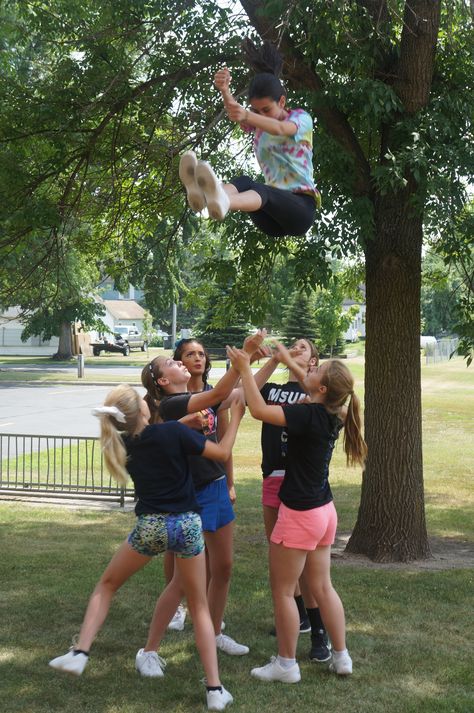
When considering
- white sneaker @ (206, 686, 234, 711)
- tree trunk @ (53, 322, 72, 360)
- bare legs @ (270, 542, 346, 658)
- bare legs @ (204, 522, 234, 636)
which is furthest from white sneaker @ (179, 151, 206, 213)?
tree trunk @ (53, 322, 72, 360)

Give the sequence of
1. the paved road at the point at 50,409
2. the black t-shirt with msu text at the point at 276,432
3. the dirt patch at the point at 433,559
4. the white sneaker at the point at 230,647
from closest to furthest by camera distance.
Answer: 1. the white sneaker at the point at 230,647
2. the black t-shirt with msu text at the point at 276,432
3. the dirt patch at the point at 433,559
4. the paved road at the point at 50,409

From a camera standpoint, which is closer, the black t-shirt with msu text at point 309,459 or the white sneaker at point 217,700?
the white sneaker at point 217,700

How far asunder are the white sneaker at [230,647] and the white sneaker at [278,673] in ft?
1.46

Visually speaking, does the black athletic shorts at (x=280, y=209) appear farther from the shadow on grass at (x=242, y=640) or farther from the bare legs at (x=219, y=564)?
the shadow on grass at (x=242, y=640)

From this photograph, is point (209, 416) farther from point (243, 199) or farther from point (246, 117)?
point (246, 117)

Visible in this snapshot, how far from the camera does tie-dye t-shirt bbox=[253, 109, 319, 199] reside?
435cm

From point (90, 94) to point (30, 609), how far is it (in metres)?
5.40

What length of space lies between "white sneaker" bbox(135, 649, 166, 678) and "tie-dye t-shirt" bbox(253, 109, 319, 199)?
275 centimetres

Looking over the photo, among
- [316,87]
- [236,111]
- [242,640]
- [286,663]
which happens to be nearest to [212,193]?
[236,111]

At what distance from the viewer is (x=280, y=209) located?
423 centimetres

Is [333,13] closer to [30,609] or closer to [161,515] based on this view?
[161,515]

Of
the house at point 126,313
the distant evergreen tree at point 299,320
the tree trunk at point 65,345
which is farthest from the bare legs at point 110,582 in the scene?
→ the house at point 126,313

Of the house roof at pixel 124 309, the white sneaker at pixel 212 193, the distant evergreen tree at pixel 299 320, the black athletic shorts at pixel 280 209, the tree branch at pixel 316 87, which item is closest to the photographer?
the white sneaker at pixel 212 193

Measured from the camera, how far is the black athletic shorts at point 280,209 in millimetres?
4191
